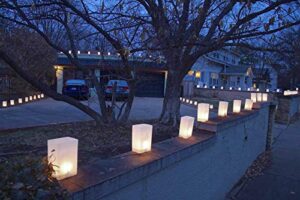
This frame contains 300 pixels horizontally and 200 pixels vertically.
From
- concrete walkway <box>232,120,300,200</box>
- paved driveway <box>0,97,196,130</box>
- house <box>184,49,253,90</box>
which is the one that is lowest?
concrete walkway <box>232,120,300,200</box>

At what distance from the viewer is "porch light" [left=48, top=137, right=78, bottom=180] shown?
80.1 inches

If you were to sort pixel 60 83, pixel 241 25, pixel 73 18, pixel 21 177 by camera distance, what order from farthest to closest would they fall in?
pixel 60 83, pixel 73 18, pixel 241 25, pixel 21 177

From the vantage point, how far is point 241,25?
5.09 m

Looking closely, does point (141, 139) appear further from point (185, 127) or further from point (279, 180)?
point (279, 180)

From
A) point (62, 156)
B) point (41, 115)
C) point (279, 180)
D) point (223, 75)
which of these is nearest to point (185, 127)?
point (62, 156)

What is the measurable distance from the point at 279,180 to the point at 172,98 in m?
2.88

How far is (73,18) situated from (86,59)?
14.9 m

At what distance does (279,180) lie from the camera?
5.64 meters

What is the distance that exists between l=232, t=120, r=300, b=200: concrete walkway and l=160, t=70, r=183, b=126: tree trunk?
2.15m

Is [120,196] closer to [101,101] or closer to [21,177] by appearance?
[21,177]

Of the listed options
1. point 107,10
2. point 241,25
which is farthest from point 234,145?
point 107,10

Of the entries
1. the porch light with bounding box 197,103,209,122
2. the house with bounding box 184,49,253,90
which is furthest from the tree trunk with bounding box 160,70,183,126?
the house with bounding box 184,49,253,90

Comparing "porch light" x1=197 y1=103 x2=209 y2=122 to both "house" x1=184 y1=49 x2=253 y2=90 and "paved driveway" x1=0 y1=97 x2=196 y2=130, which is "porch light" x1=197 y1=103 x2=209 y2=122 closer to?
"paved driveway" x1=0 y1=97 x2=196 y2=130

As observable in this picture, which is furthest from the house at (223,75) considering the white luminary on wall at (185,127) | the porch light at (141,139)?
the porch light at (141,139)
